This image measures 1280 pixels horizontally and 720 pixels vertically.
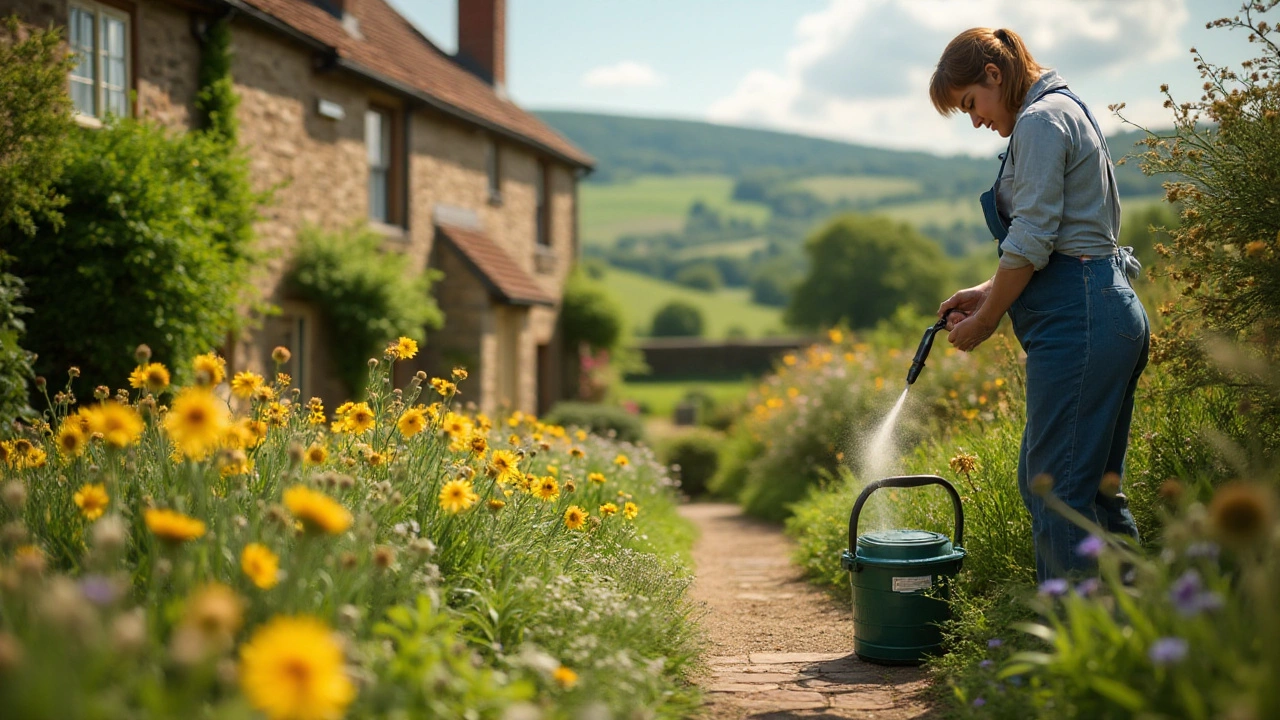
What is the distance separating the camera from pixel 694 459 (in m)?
15.8

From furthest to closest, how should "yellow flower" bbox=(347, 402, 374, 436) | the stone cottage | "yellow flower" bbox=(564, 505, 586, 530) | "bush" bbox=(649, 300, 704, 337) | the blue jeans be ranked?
1. "bush" bbox=(649, 300, 704, 337)
2. the stone cottage
3. "yellow flower" bbox=(564, 505, 586, 530)
4. "yellow flower" bbox=(347, 402, 374, 436)
5. the blue jeans

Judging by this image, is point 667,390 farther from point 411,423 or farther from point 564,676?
point 564,676

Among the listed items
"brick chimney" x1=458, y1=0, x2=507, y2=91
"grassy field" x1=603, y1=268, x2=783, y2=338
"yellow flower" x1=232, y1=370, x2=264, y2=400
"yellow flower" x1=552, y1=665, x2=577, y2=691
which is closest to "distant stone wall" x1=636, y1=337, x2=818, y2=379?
"brick chimney" x1=458, y1=0, x2=507, y2=91

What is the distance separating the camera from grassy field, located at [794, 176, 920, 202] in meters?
120

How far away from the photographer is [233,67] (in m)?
9.88

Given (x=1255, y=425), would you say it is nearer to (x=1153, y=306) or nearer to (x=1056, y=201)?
(x=1056, y=201)

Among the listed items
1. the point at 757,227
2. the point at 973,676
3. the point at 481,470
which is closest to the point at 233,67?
the point at 481,470

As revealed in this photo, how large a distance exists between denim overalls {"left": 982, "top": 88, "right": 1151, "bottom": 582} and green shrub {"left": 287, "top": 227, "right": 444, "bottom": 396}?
8974mm

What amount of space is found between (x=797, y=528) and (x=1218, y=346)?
481 cm

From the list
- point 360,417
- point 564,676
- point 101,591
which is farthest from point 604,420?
point 101,591

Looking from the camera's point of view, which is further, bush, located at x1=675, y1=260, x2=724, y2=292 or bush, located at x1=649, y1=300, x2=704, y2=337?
bush, located at x1=675, y1=260, x2=724, y2=292

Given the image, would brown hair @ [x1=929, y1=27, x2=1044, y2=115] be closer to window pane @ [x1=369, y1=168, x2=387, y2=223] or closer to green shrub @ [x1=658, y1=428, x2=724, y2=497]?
window pane @ [x1=369, y1=168, x2=387, y2=223]

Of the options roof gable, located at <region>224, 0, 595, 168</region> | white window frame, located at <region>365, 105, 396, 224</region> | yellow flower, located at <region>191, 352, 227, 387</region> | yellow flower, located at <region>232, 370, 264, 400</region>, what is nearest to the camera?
yellow flower, located at <region>191, 352, 227, 387</region>

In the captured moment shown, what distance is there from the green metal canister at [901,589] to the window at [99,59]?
6911 millimetres
